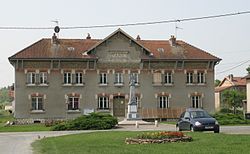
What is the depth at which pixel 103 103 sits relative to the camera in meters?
56.8

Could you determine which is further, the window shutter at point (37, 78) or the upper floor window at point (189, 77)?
the upper floor window at point (189, 77)

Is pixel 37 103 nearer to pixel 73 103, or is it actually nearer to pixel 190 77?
pixel 73 103

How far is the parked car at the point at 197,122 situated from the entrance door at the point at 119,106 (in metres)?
23.7

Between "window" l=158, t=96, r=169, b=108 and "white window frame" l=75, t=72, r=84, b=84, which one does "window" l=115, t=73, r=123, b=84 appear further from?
"window" l=158, t=96, r=169, b=108

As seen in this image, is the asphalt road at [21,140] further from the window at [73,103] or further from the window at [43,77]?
the window at [73,103]

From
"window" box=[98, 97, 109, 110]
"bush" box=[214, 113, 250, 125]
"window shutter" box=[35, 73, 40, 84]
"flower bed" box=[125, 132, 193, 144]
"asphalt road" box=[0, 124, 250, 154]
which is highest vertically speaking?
"window shutter" box=[35, 73, 40, 84]

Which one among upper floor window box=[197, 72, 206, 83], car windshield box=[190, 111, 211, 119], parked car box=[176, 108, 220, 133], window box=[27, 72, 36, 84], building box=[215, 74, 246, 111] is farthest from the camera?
building box=[215, 74, 246, 111]

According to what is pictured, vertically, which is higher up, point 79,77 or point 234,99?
point 79,77

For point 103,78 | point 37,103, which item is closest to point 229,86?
point 103,78

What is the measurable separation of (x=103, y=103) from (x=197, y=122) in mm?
26693

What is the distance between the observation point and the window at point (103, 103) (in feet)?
186

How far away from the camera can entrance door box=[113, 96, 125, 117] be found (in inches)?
2248

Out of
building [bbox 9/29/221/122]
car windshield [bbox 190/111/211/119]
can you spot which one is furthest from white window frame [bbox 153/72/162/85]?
car windshield [bbox 190/111/211/119]

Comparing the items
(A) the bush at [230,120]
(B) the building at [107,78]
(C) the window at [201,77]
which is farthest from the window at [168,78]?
(A) the bush at [230,120]
